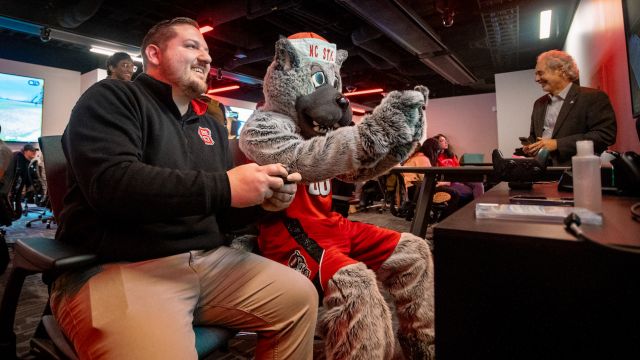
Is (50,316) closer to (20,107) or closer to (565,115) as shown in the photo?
(565,115)

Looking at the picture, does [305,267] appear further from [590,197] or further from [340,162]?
[590,197]

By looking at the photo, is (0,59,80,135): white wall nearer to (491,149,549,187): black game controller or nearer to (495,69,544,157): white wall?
(491,149,549,187): black game controller

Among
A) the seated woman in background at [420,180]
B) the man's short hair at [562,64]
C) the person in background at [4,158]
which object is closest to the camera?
the man's short hair at [562,64]

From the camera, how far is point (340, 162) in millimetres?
1041

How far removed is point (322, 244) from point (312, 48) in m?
0.73

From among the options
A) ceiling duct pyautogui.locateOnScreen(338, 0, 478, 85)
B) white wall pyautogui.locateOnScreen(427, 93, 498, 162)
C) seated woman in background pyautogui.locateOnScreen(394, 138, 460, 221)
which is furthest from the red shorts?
white wall pyautogui.locateOnScreen(427, 93, 498, 162)

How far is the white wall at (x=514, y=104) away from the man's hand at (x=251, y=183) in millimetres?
7459

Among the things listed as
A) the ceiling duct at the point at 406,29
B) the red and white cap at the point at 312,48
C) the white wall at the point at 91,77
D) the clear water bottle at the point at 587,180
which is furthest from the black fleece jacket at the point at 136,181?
the white wall at the point at 91,77

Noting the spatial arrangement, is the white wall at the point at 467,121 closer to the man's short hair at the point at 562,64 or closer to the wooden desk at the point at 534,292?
the man's short hair at the point at 562,64

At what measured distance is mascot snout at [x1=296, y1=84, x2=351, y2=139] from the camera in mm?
1215

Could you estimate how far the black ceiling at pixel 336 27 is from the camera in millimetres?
5008

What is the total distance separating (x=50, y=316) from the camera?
0.91 meters

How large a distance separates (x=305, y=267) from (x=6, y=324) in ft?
2.36

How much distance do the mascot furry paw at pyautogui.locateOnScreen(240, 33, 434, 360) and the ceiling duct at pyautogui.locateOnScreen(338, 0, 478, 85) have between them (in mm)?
3669
